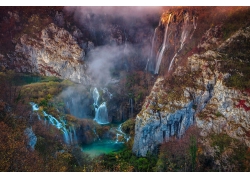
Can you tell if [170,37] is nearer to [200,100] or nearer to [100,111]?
[200,100]

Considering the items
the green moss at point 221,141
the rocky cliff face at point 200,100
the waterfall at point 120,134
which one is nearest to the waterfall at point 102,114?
the waterfall at point 120,134

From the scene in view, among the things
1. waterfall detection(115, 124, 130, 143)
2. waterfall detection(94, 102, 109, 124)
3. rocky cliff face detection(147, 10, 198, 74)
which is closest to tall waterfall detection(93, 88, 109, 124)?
waterfall detection(94, 102, 109, 124)

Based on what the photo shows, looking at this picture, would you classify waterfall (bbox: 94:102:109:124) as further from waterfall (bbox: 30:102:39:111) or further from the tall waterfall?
waterfall (bbox: 30:102:39:111)

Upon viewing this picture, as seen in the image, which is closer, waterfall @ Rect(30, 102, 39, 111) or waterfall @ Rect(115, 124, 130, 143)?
waterfall @ Rect(30, 102, 39, 111)

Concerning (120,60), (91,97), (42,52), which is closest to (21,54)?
(42,52)

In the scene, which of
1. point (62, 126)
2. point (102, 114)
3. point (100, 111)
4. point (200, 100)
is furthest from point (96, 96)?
point (200, 100)

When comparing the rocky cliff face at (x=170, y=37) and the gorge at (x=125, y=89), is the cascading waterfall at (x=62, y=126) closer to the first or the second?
the gorge at (x=125, y=89)
